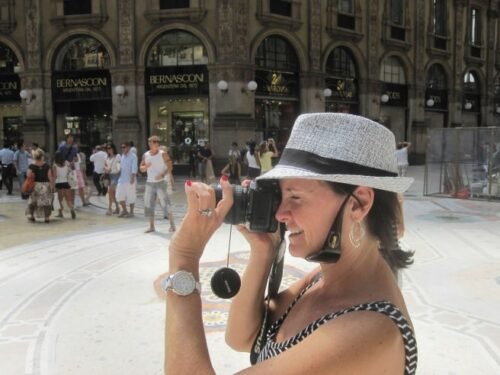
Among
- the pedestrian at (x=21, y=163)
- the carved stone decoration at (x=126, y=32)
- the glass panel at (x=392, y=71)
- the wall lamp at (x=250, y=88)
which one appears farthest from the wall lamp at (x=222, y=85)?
the glass panel at (x=392, y=71)

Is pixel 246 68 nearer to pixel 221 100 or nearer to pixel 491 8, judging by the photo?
pixel 221 100

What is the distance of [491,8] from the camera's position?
3394 cm

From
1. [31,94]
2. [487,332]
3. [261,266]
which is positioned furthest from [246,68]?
[261,266]

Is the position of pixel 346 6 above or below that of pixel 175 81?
above

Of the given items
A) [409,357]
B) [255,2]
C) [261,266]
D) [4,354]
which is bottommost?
[4,354]

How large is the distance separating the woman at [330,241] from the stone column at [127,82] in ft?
66.6

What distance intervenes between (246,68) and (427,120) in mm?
13430

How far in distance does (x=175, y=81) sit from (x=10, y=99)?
7.99 metres

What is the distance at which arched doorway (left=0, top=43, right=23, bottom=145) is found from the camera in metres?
23.4

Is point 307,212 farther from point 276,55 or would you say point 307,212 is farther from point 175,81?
point 276,55

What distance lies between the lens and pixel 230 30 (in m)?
20.6

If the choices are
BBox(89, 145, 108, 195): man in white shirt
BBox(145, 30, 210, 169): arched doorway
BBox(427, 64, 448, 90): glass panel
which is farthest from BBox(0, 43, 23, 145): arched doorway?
BBox(427, 64, 448, 90): glass panel

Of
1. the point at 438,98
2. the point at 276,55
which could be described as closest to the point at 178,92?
the point at 276,55

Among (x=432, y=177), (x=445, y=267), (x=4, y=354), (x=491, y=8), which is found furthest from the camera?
(x=491, y=8)
